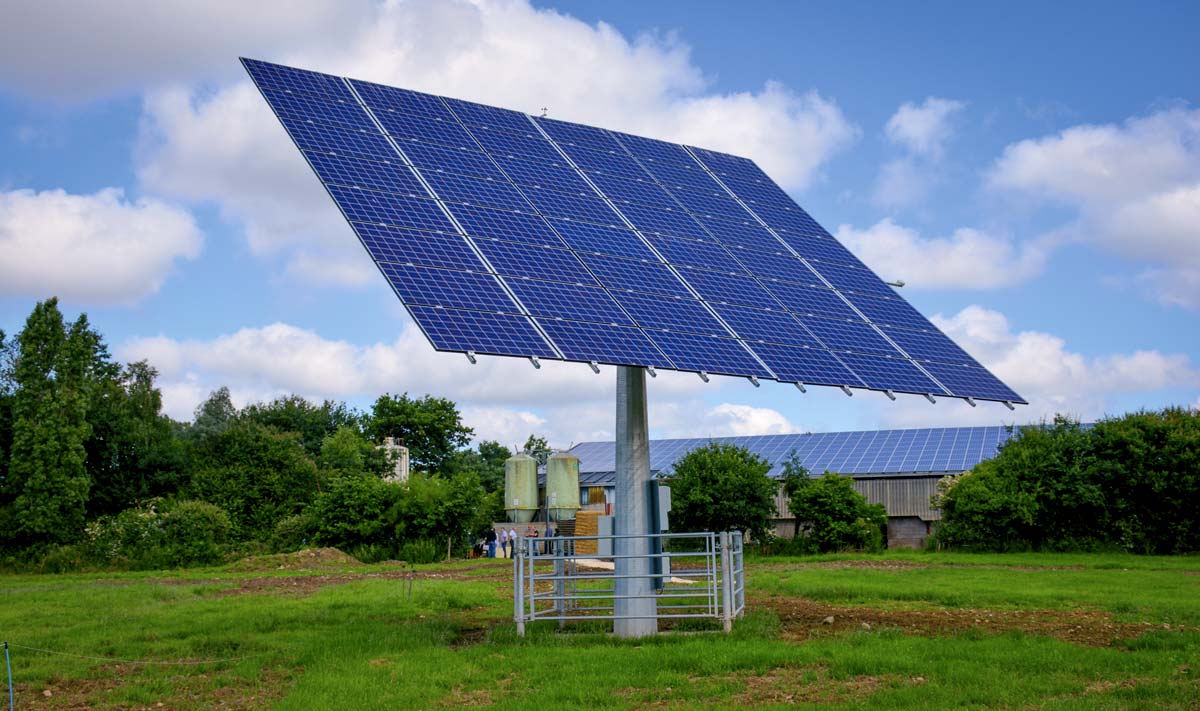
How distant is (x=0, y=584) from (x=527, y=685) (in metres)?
25.0

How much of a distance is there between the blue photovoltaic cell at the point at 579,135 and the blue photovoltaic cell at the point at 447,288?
8259 millimetres

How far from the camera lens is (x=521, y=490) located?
18859 millimetres

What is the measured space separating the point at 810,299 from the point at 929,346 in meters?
2.61

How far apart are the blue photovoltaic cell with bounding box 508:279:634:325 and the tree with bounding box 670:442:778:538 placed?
2322 centimetres

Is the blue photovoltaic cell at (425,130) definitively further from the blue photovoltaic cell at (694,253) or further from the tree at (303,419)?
the tree at (303,419)

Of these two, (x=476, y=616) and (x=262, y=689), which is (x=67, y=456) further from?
(x=262, y=689)

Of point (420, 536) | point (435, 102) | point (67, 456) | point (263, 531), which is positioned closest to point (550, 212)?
point (435, 102)

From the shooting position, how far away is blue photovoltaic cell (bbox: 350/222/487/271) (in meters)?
14.9

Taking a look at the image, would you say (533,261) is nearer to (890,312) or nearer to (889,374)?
(889,374)

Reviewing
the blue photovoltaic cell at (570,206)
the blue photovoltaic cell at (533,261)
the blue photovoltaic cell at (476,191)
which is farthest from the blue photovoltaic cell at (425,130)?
the blue photovoltaic cell at (533,261)

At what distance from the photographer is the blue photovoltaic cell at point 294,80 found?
18828mm

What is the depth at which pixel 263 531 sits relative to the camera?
149ft

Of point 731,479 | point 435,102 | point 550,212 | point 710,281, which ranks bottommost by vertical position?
point 731,479

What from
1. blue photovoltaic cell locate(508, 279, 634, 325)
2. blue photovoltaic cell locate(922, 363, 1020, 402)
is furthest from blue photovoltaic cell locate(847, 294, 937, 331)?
blue photovoltaic cell locate(508, 279, 634, 325)
